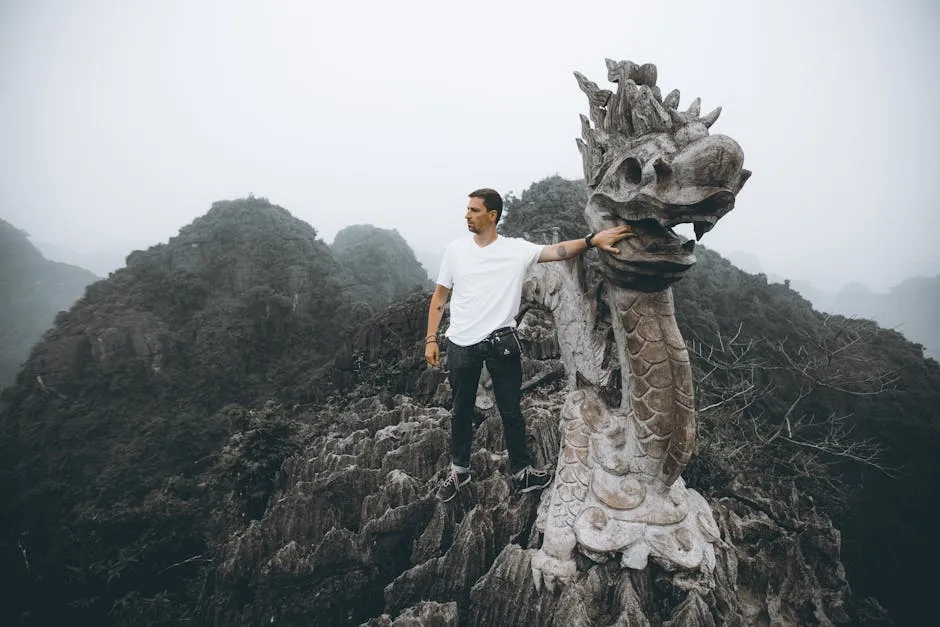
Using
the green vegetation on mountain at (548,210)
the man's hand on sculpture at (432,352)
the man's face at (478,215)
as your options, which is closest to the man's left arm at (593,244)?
the man's face at (478,215)

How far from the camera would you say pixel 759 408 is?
11.1 metres

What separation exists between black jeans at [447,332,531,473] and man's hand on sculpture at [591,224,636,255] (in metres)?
0.78

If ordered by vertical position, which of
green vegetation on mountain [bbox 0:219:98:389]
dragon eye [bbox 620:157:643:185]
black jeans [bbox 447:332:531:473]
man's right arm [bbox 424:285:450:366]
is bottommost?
green vegetation on mountain [bbox 0:219:98:389]

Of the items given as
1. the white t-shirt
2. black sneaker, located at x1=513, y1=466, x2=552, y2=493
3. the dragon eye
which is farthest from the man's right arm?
the dragon eye

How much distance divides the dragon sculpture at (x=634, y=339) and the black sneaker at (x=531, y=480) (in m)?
0.15

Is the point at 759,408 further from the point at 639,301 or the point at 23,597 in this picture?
the point at 23,597

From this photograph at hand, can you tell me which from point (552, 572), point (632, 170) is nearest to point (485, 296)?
point (632, 170)

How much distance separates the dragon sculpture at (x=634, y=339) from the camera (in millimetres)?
1793

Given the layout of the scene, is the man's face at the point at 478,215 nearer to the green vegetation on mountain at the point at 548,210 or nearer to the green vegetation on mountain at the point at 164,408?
the green vegetation on mountain at the point at 164,408

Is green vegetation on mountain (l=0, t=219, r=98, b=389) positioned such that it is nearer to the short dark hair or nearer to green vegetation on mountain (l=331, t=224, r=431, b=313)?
green vegetation on mountain (l=331, t=224, r=431, b=313)

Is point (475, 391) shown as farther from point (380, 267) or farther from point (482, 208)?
point (380, 267)

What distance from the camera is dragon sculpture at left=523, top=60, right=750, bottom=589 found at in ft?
5.88

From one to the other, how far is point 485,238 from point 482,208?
0.18 m

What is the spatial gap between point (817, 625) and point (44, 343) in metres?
22.3
